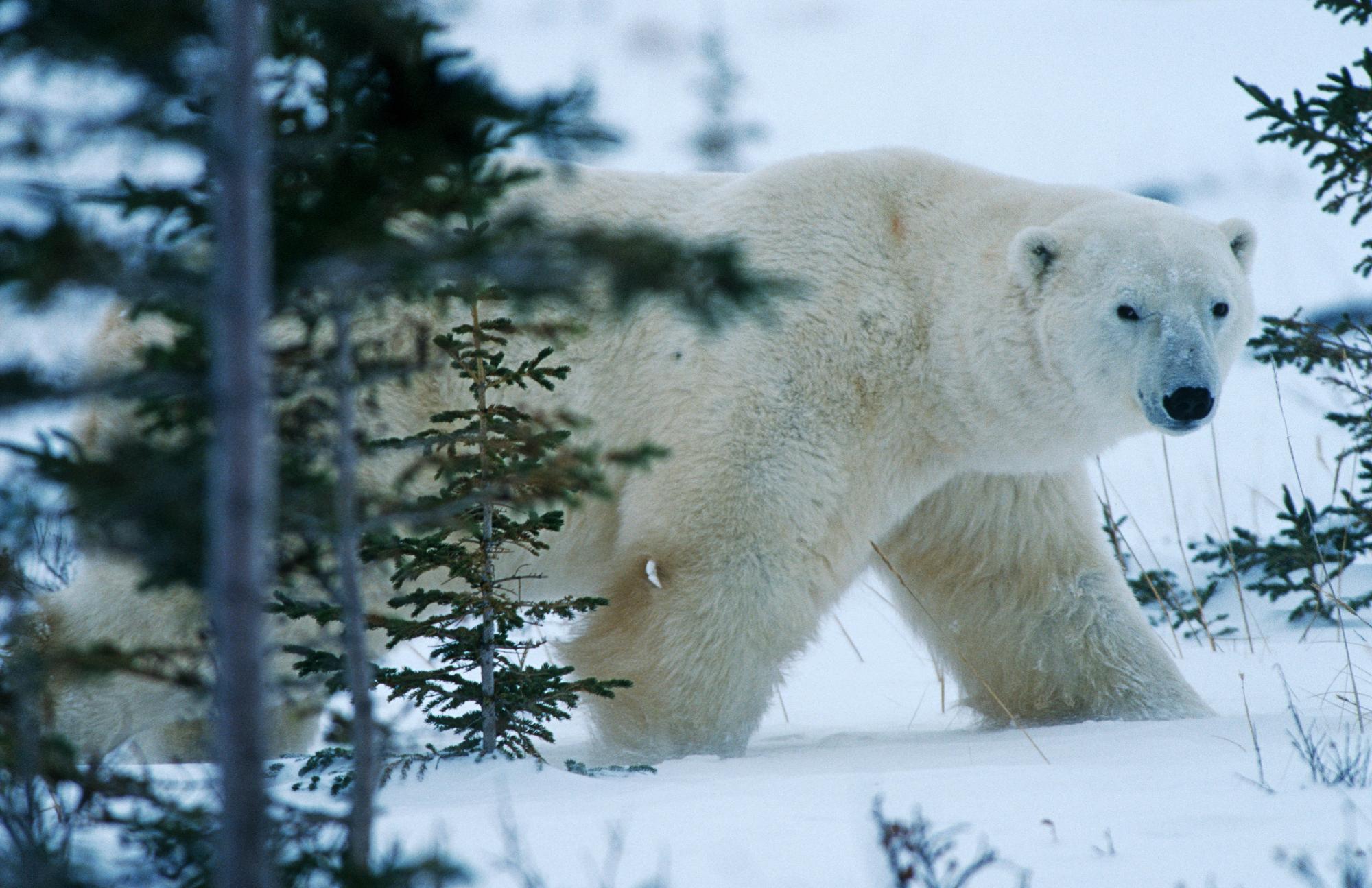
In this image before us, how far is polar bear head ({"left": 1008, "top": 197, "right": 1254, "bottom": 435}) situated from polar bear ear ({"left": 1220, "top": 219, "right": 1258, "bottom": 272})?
3cm

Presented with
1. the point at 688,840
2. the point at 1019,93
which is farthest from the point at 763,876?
the point at 1019,93

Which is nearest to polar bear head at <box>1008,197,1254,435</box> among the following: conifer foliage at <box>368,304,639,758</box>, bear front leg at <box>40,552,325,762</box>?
conifer foliage at <box>368,304,639,758</box>

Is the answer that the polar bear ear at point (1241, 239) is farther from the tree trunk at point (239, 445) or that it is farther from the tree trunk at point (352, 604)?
the tree trunk at point (239, 445)

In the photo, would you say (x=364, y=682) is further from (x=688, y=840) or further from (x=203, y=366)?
(x=688, y=840)

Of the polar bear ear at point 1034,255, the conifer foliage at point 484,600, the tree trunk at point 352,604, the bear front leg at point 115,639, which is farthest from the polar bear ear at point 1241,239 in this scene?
the tree trunk at point 352,604

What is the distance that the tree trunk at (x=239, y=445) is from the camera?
4.29ft

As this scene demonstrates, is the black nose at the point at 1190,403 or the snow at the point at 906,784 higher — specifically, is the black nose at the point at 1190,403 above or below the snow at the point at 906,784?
above

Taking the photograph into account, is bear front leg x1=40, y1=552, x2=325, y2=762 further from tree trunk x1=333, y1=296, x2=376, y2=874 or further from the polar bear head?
the polar bear head

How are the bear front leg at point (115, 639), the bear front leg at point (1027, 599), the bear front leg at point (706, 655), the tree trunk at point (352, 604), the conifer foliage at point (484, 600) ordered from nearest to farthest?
the tree trunk at point (352, 604), the conifer foliage at point (484, 600), the bear front leg at point (115, 639), the bear front leg at point (706, 655), the bear front leg at point (1027, 599)

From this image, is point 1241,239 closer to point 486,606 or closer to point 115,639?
point 486,606

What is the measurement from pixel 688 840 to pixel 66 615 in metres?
2.74

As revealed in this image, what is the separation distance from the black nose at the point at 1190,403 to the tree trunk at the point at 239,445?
3.44 meters

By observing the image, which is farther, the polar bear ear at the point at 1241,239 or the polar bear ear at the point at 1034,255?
the polar bear ear at the point at 1241,239

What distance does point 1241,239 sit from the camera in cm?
475
